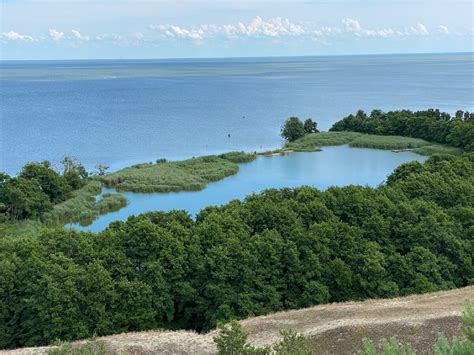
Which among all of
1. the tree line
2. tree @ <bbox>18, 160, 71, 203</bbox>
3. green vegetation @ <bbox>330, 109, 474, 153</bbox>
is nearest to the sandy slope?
the tree line

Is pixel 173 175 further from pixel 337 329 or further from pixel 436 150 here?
pixel 337 329

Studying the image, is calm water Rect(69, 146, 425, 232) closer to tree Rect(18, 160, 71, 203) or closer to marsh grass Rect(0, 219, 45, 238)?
marsh grass Rect(0, 219, 45, 238)

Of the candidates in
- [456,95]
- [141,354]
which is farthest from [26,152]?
[456,95]

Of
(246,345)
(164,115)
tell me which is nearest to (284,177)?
(246,345)

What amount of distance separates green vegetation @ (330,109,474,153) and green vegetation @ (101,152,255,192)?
93.9 feet

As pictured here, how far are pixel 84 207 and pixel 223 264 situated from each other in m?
24.0

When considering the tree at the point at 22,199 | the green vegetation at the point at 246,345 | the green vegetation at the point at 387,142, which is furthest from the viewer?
the green vegetation at the point at 387,142

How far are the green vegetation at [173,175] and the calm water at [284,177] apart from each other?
1.05m

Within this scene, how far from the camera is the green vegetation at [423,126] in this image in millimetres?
71188

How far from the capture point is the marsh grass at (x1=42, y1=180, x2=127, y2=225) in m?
43.3

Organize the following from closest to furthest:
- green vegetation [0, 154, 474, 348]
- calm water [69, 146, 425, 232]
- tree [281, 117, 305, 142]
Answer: green vegetation [0, 154, 474, 348] < calm water [69, 146, 425, 232] < tree [281, 117, 305, 142]

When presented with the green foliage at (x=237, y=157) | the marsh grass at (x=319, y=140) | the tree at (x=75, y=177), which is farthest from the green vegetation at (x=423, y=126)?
the tree at (x=75, y=177)

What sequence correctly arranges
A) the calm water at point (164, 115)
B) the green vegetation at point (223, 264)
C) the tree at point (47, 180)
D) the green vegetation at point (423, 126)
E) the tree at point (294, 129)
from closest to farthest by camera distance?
the green vegetation at point (223, 264) < the tree at point (47, 180) < the green vegetation at point (423, 126) < the calm water at point (164, 115) < the tree at point (294, 129)

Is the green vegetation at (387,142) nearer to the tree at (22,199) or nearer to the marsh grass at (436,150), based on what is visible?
the marsh grass at (436,150)
